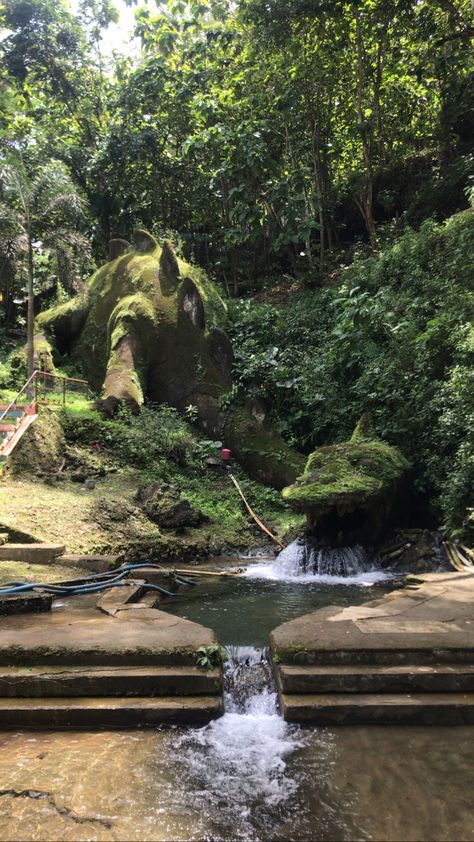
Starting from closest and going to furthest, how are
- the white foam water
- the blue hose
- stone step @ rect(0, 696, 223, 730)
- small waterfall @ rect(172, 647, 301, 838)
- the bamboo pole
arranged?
small waterfall @ rect(172, 647, 301, 838), stone step @ rect(0, 696, 223, 730), the blue hose, the white foam water, the bamboo pole

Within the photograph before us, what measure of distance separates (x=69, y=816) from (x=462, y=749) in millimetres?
2075

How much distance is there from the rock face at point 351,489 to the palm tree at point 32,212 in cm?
958

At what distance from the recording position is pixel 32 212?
14.8 metres

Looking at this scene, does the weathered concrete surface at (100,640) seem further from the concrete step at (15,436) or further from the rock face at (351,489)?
the concrete step at (15,436)

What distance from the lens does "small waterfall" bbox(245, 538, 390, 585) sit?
742 centimetres

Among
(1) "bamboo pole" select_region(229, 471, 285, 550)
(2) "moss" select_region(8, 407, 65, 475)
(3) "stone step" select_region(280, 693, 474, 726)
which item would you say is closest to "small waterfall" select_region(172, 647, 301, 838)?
(3) "stone step" select_region(280, 693, 474, 726)

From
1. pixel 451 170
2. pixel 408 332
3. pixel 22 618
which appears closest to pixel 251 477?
pixel 408 332

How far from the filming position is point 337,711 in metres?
3.12

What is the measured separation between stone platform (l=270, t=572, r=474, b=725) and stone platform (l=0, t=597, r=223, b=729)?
0.55m

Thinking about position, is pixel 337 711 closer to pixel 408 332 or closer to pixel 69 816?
pixel 69 816

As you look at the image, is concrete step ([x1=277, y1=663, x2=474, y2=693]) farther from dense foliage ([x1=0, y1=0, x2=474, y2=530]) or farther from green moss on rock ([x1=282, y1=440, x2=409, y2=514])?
dense foliage ([x1=0, y1=0, x2=474, y2=530])

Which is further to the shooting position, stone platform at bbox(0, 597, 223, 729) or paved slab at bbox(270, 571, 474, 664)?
paved slab at bbox(270, 571, 474, 664)

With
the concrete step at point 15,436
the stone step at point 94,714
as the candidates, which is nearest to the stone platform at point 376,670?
the stone step at point 94,714

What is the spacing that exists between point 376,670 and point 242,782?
116 cm
